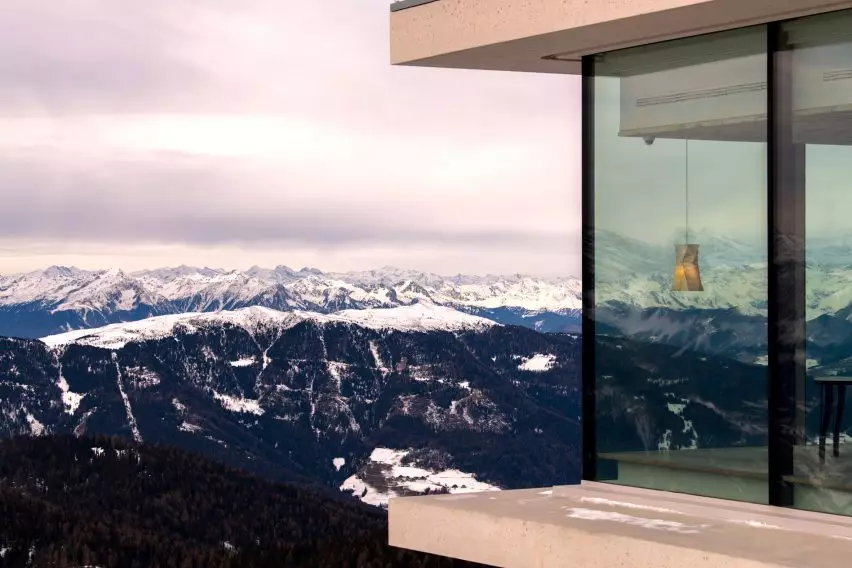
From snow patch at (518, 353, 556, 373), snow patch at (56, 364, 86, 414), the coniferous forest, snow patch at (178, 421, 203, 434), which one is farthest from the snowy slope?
the coniferous forest

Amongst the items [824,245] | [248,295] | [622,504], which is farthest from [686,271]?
[248,295]

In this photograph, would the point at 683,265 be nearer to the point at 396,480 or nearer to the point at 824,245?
the point at 824,245

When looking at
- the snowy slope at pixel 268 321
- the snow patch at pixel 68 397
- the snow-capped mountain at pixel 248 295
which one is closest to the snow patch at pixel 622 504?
the snow patch at pixel 68 397

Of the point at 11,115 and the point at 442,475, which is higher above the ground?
the point at 11,115

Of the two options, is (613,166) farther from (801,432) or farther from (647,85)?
(801,432)

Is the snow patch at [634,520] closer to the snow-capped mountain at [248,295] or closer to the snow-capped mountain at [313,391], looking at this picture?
the snow-capped mountain at [313,391]

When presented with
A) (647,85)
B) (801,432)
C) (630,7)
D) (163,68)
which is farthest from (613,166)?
(163,68)

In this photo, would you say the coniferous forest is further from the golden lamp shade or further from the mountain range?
the golden lamp shade
